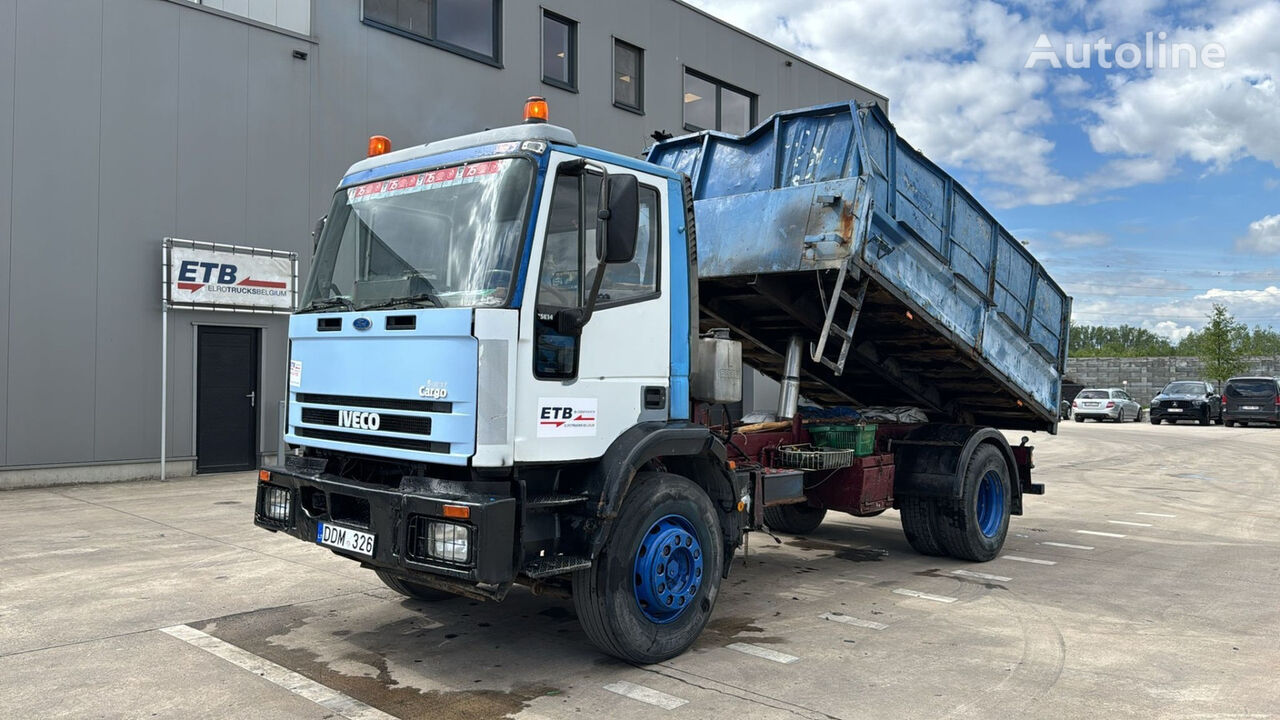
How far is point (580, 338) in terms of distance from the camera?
4719mm

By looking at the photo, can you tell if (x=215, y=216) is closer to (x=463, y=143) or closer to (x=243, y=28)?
(x=243, y=28)

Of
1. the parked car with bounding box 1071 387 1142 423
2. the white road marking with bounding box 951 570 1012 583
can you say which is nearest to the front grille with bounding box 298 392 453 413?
the white road marking with bounding box 951 570 1012 583

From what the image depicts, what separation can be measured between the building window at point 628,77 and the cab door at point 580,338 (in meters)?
14.2

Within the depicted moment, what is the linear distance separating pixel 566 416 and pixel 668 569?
3.60ft

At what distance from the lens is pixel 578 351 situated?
4719 millimetres

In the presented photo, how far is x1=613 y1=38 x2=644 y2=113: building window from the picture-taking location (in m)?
18.6

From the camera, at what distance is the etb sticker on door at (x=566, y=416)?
4562 millimetres

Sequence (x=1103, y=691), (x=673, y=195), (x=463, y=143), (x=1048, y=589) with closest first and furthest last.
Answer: (x=1103, y=691) → (x=463, y=143) → (x=673, y=195) → (x=1048, y=589)

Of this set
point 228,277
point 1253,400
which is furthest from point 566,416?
point 1253,400

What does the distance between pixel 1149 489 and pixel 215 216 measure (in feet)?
47.4

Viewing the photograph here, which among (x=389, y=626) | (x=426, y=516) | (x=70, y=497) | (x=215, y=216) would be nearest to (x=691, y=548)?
(x=426, y=516)

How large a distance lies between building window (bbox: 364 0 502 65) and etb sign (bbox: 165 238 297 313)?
4.22 metres

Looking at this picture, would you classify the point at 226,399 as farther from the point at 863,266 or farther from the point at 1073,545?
the point at 1073,545

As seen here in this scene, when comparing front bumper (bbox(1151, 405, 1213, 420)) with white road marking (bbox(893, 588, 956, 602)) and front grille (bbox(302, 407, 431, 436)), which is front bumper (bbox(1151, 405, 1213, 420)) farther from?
front grille (bbox(302, 407, 431, 436))
